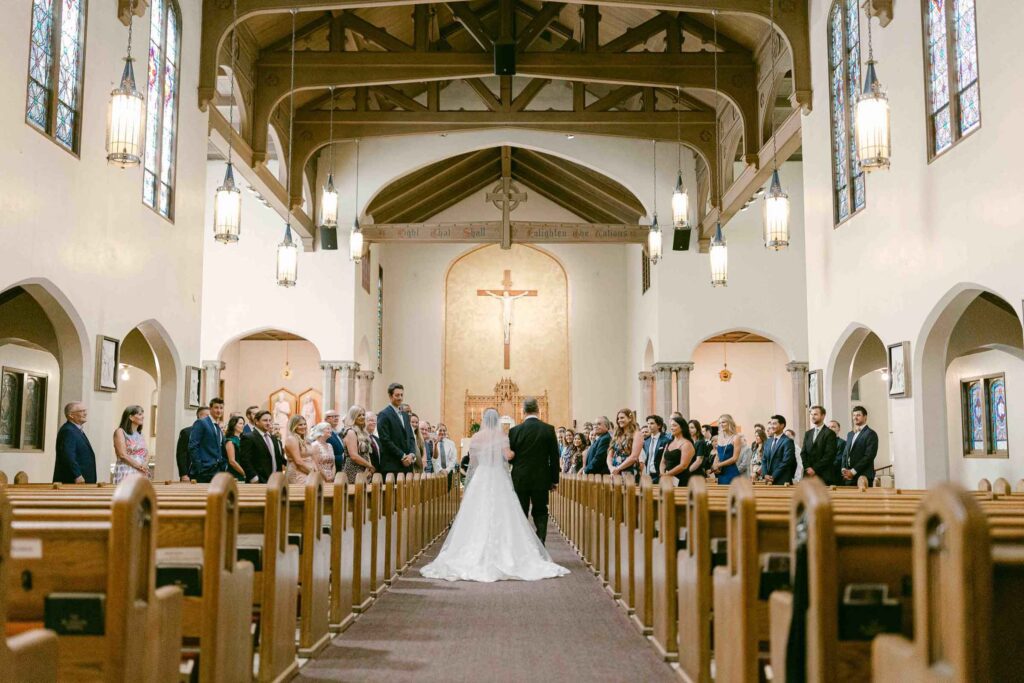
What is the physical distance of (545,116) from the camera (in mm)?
15047

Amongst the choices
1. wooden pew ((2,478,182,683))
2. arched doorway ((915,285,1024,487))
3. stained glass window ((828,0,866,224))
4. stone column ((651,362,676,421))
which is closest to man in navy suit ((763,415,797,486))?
arched doorway ((915,285,1024,487))

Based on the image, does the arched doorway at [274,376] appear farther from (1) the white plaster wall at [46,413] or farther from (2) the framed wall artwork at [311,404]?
(1) the white plaster wall at [46,413]

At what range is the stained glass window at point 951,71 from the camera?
735 centimetres

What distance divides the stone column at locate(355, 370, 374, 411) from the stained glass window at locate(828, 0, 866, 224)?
11407mm

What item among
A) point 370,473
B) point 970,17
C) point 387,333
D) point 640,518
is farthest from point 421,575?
point 387,333

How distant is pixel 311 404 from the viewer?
2231cm

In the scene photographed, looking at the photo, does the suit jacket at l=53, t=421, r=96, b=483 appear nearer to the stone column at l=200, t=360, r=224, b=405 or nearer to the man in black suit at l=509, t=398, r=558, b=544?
the man in black suit at l=509, t=398, r=558, b=544

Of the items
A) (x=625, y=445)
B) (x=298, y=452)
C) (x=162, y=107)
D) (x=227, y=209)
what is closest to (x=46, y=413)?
(x=162, y=107)

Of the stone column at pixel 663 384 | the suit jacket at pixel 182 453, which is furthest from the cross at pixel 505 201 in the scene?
the suit jacket at pixel 182 453

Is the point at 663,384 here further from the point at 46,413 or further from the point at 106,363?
the point at 106,363

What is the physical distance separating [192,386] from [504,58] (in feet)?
18.4

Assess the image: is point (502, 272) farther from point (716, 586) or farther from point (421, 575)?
point (716, 586)

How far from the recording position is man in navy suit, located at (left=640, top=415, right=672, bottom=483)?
859cm

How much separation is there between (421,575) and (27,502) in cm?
467
